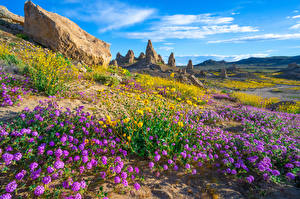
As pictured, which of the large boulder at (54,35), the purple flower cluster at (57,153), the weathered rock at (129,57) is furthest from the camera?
the weathered rock at (129,57)

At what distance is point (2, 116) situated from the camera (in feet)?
10.2

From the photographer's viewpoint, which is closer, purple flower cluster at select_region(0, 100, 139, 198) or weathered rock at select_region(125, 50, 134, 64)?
purple flower cluster at select_region(0, 100, 139, 198)

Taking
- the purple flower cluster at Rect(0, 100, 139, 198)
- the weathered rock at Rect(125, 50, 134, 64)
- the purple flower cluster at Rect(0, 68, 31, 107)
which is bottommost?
the purple flower cluster at Rect(0, 100, 139, 198)

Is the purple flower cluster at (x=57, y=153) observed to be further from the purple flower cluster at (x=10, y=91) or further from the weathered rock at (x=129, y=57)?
the weathered rock at (x=129, y=57)

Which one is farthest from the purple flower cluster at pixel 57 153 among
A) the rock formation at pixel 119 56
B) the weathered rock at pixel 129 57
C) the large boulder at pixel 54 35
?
the rock formation at pixel 119 56

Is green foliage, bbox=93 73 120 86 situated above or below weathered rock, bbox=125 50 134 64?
below

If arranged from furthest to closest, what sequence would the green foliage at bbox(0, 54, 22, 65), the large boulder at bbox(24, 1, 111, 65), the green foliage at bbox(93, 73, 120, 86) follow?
the large boulder at bbox(24, 1, 111, 65) → the green foliage at bbox(93, 73, 120, 86) → the green foliage at bbox(0, 54, 22, 65)

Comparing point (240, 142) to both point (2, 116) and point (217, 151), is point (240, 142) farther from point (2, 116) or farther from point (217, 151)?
point (2, 116)

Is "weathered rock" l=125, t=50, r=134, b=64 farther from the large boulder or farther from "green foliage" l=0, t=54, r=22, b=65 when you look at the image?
"green foliage" l=0, t=54, r=22, b=65

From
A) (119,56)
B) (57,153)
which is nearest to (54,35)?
(57,153)

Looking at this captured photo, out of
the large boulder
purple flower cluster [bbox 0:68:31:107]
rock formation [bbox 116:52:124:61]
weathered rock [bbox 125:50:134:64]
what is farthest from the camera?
rock formation [bbox 116:52:124:61]

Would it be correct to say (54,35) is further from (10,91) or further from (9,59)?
(10,91)

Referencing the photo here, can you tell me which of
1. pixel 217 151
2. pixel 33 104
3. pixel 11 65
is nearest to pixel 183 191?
pixel 217 151

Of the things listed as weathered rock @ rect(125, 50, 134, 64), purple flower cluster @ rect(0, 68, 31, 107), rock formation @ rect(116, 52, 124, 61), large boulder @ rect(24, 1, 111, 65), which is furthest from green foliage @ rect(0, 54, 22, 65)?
rock formation @ rect(116, 52, 124, 61)
